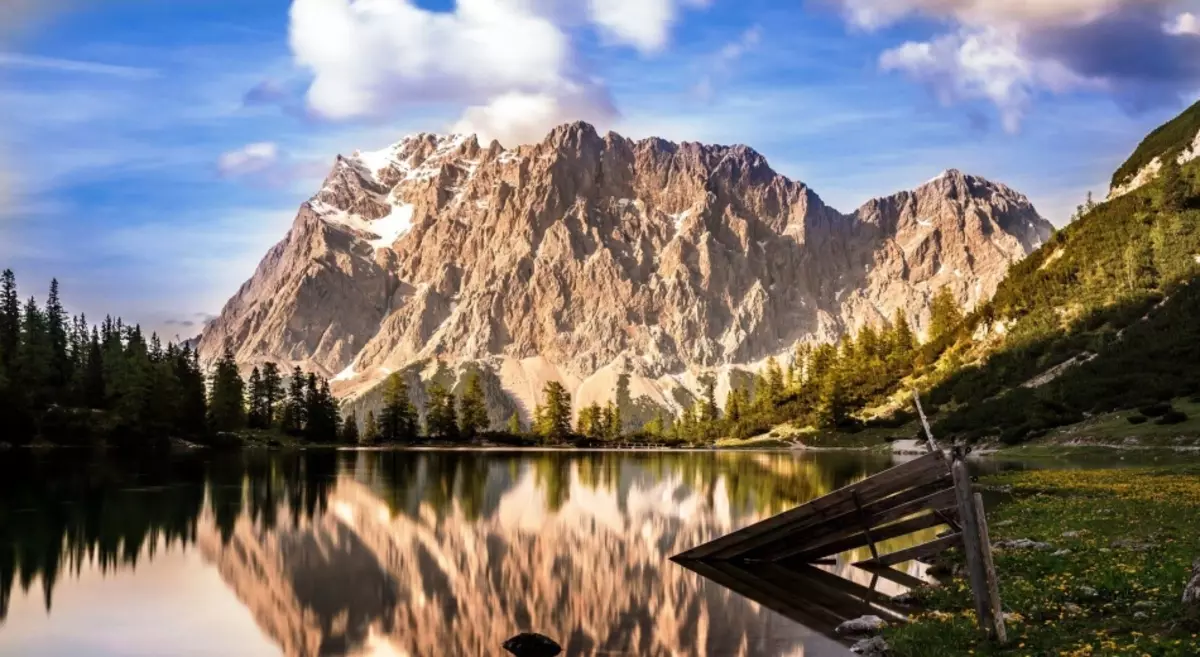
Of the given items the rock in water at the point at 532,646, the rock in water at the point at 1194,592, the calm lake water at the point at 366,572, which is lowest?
the calm lake water at the point at 366,572

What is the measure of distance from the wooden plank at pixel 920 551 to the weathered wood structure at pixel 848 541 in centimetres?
3

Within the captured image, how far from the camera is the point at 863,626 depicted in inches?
881

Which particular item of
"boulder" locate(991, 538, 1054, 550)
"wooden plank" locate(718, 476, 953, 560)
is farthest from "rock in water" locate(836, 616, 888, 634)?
"boulder" locate(991, 538, 1054, 550)

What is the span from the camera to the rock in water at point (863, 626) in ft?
72.6

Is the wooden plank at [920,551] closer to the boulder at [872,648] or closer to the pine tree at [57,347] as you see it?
the boulder at [872,648]

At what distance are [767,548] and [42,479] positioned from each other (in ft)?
198

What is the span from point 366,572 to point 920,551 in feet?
62.6

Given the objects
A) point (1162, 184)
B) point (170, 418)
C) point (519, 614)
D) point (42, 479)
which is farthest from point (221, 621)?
point (1162, 184)

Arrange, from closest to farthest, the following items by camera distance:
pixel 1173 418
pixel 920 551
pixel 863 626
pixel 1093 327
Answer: pixel 863 626 → pixel 920 551 → pixel 1173 418 → pixel 1093 327

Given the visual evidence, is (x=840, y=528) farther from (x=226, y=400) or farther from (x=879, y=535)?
(x=226, y=400)

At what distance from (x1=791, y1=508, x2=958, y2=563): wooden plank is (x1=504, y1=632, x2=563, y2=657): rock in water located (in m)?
12.9

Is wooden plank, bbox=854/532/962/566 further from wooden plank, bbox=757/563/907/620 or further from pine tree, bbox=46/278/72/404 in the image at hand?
pine tree, bbox=46/278/72/404

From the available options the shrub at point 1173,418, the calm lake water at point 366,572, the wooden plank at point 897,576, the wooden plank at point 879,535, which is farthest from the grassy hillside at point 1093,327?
the wooden plank at point 879,535

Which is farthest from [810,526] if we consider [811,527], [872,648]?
[872,648]
